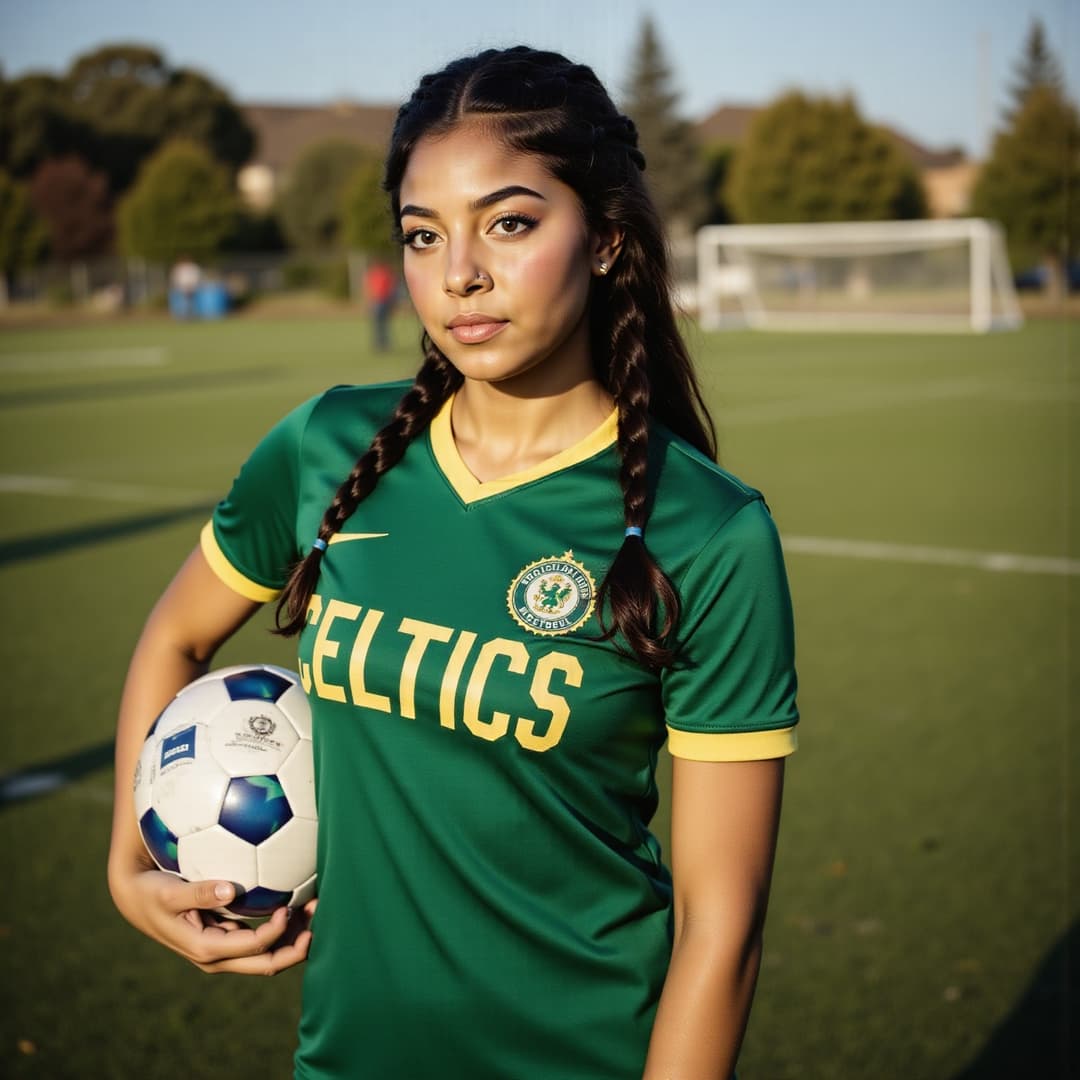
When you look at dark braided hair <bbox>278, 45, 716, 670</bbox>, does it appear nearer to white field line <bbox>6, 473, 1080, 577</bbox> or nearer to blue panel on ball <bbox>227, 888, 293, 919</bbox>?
blue panel on ball <bbox>227, 888, 293, 919</bbox>

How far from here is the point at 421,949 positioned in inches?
73.7

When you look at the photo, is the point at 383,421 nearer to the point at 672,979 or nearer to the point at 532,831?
the point at 532,831

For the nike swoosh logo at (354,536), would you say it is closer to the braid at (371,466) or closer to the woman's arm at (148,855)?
the braid at (371,466)

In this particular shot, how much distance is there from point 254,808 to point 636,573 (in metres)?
0.74

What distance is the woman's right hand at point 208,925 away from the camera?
6.29 ft

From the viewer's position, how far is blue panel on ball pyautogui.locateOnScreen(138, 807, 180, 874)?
2.12 meters

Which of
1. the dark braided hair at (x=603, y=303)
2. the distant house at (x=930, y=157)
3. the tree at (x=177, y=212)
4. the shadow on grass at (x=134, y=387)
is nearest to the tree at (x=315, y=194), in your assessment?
the tree at (x=177, y=212)

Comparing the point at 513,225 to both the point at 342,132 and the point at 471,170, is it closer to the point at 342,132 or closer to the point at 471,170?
the point at 471,170

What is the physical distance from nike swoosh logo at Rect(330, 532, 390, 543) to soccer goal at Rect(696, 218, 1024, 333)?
3175 cm

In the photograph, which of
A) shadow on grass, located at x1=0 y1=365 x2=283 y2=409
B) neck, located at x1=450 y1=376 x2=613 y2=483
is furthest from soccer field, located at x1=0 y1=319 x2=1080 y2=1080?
shadow on grass, located at x1=0 y1=365 x2=283 y2=409

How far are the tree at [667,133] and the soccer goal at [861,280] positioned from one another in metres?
25.0

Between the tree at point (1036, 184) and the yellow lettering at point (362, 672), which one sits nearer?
the yellow lettering at point (362, 672)

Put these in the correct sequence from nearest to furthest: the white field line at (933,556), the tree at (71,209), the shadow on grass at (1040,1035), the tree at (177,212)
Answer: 1. the shadow on grass at (1040,1035)
2. the white field line at (933,556)
3. the tree at (177,212)
4. the tree at (71,209)

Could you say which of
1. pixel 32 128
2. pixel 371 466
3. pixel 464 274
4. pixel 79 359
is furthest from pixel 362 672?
pixel 32 128
